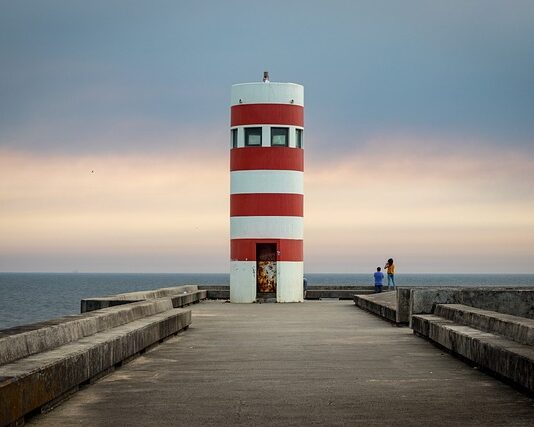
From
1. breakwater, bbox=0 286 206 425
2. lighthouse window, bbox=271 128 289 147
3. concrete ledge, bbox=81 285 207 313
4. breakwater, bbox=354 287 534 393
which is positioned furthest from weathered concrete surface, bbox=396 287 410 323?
lighthouse window, bbox=271 128 289 147

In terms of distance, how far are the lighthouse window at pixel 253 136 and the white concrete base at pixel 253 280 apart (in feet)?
13.7

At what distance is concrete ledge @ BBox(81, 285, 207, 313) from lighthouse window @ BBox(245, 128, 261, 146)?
5643 mm

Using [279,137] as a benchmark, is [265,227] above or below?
below

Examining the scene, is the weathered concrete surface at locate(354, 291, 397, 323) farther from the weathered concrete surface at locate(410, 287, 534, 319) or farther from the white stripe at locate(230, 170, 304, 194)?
the white stripe at locate(230, 170, 304, 194)

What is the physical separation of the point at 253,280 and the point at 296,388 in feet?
78.6

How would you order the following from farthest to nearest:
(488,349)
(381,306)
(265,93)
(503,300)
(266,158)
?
1. (265,93)
2. (266,158)
3. (381,306)
4. (503,300)
5. (488,349)

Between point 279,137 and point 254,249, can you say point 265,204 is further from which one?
point 279,137

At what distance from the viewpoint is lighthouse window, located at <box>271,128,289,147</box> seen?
1406 inches

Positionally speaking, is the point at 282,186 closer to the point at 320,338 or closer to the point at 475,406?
the point at 320,338

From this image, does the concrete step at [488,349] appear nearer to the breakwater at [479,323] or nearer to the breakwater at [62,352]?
the breakwater at [479,323]

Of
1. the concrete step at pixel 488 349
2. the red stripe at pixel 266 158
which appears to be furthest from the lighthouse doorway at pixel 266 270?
the concrete step at pixel 488 349

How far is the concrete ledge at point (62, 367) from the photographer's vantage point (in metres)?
9.21

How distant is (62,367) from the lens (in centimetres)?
1094

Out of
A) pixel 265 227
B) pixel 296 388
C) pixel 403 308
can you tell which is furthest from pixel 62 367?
pixel 265 227
